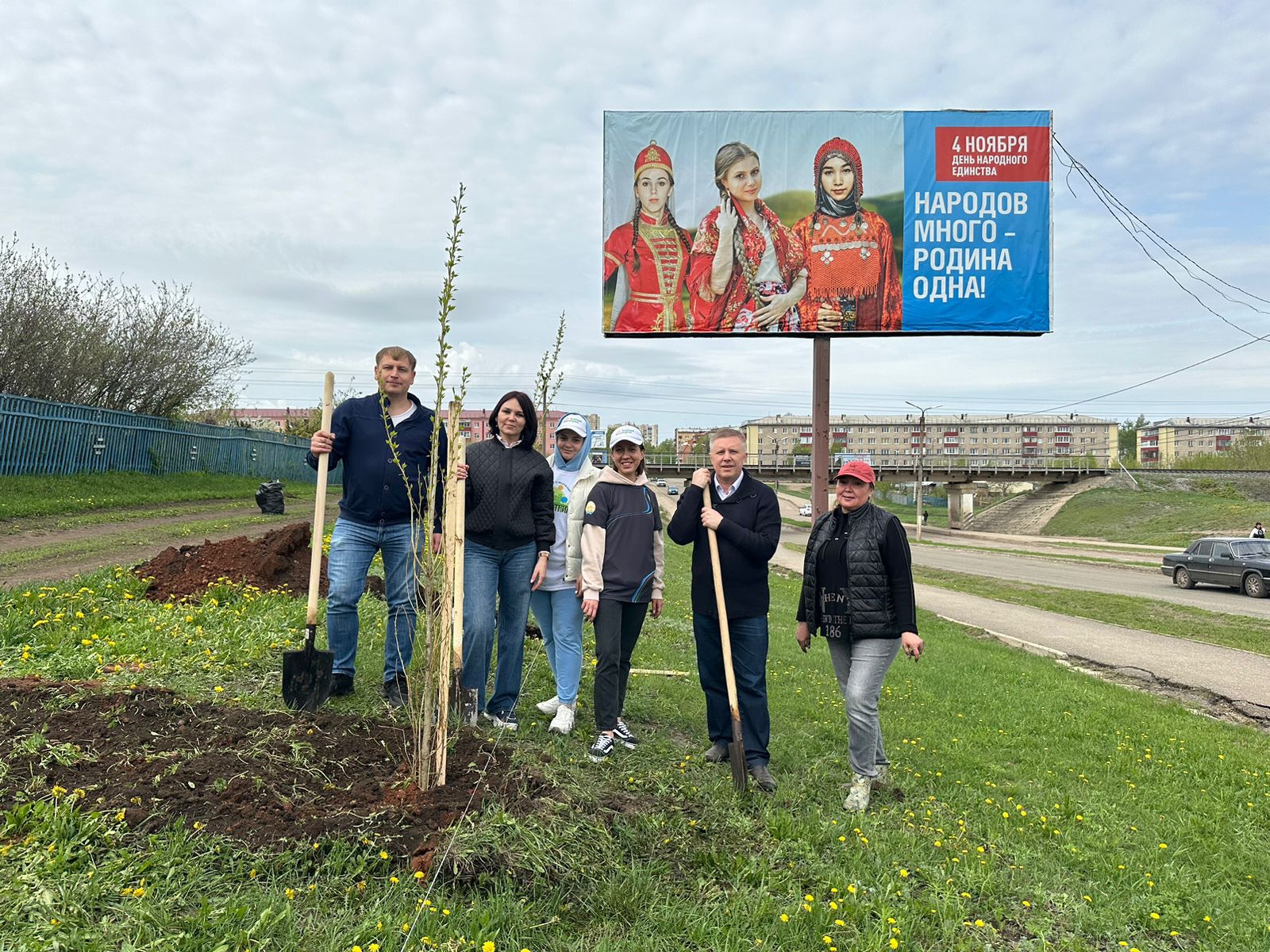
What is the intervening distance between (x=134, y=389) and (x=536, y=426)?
23.3m

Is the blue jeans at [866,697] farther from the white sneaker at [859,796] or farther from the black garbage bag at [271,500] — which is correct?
the black garbage bag at [271,500]

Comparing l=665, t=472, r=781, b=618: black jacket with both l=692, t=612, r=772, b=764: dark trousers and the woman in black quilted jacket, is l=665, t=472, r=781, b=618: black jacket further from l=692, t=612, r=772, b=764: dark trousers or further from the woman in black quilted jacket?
the woman in black quilted jacket

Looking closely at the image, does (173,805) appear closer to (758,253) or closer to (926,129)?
(758,253)

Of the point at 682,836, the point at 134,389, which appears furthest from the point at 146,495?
the point at 682,836

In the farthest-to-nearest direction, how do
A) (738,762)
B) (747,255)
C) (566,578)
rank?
(747,255), (566,578), (738,762)

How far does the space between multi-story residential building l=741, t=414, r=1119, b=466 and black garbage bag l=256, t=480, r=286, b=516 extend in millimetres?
101246

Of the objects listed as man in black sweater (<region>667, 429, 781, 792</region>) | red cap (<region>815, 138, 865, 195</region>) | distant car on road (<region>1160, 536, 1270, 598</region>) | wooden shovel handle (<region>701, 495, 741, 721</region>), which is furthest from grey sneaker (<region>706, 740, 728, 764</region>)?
distant car on road (<region>1160, 536, 1270, 598</region>)

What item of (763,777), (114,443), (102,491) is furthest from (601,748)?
(114,443)

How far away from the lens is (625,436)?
4.66 m

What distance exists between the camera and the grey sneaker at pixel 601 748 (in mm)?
4227

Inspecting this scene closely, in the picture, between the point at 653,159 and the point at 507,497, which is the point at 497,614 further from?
the point at 653,159

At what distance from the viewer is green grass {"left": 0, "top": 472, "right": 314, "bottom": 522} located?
14.2 m

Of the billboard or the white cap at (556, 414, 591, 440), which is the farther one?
the billboard

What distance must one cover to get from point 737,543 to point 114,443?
67.8ft
